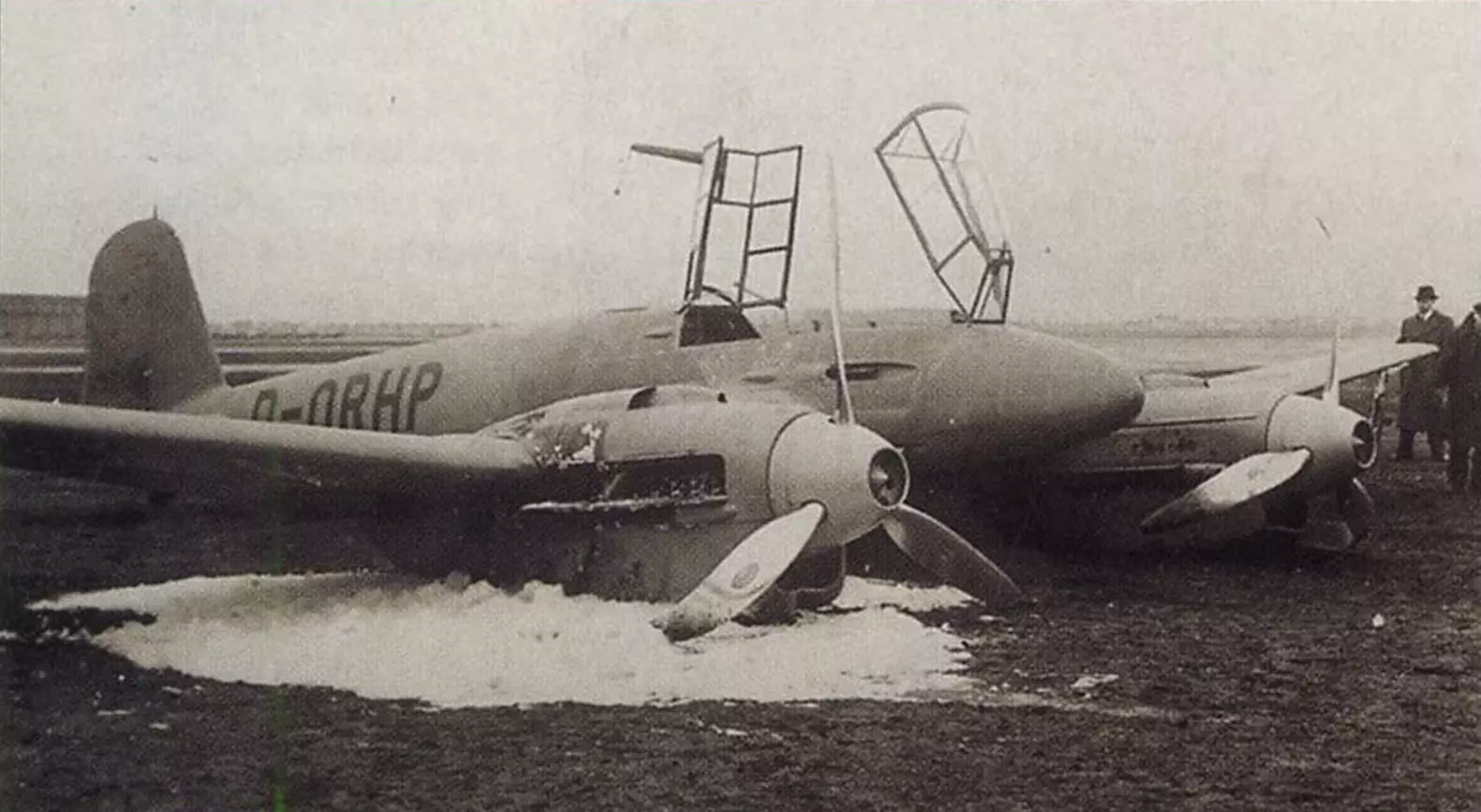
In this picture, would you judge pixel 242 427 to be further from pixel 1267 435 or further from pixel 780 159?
pixel 1267 435

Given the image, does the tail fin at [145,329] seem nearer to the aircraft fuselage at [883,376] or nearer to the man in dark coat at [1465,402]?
the aircraft fuselage at [883,376]

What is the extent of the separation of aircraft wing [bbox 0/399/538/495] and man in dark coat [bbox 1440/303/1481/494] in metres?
7.47

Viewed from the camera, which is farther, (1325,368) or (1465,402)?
(1465,402)

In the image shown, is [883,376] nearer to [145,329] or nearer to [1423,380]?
[145,329]

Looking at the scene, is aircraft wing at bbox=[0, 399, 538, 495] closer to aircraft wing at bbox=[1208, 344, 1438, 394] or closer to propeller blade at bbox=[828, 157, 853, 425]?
propeller blade at bbox=[828, 157, 853, 425]

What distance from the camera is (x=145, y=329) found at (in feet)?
25.3

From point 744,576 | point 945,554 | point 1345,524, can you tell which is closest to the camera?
point 744,576

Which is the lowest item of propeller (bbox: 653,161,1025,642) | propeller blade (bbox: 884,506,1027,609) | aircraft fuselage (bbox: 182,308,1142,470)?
propeller blade (bbox: 884,506,1027,609)

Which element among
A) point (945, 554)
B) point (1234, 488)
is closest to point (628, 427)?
point (945, 554)

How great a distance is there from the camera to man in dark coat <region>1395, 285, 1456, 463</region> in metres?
Result: 10.6

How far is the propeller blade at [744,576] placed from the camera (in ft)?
14.8

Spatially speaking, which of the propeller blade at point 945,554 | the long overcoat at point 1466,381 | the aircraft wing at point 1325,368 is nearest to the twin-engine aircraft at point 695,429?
the propeller blade at point 945,554

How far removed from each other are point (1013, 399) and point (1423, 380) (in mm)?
6836

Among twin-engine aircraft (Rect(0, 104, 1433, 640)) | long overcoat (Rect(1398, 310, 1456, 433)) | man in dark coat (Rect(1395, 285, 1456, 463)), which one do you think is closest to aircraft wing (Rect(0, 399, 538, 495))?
twin-engine aircraft (Rect(0, 104, 1433, 640))
